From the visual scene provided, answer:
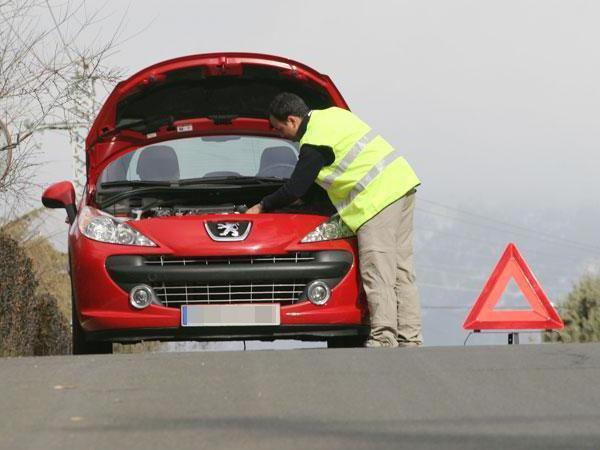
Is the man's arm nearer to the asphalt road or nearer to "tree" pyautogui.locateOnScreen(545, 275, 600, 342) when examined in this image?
the asphalt road

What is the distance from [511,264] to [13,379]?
7.18m

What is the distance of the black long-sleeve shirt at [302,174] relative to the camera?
9.91m

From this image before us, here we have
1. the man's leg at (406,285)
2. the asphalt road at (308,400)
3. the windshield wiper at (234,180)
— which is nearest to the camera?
the asphalt road at (308,400)

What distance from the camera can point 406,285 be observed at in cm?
1048

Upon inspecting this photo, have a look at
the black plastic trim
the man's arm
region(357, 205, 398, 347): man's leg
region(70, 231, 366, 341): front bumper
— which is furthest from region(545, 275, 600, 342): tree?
the black plastic trim

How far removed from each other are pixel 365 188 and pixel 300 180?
47 centimetres

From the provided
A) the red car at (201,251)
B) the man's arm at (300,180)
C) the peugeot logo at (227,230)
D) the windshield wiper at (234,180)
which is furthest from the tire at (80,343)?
the man's arm at (300,180)

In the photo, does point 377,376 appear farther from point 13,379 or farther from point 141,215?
point 141,215

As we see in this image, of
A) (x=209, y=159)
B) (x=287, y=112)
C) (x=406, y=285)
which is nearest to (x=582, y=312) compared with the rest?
(x=406, y=285)

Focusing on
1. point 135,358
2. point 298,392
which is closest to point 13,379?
point 135,358

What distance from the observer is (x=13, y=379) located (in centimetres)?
768

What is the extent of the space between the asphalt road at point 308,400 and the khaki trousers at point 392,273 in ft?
3.33

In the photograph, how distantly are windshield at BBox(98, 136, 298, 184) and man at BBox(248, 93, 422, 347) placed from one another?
0.54m

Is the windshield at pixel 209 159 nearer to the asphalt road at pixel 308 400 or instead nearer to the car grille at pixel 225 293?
the car grille at pixel 225 293
